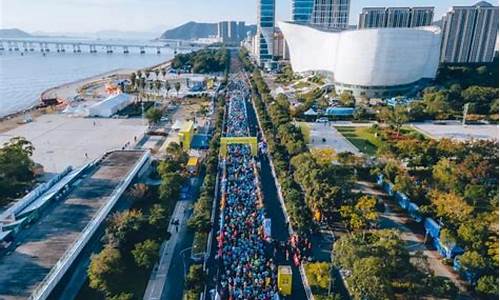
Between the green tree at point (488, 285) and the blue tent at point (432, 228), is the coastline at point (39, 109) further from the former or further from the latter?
the green tree at point (488, 285)

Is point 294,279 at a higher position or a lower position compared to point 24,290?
lower

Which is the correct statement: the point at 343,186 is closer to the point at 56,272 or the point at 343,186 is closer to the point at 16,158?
the point at 56,272

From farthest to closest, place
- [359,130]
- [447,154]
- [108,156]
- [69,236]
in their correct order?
1. [359,130]
2. [447,154]
3. [108,156]
4. [69,236]

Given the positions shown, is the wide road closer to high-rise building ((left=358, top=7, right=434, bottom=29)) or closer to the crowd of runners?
the crowd of runners

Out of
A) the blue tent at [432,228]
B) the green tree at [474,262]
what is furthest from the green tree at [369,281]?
the blue tent at [432,228]

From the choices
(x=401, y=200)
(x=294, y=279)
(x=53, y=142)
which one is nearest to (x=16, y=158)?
(x=53, y=142)
